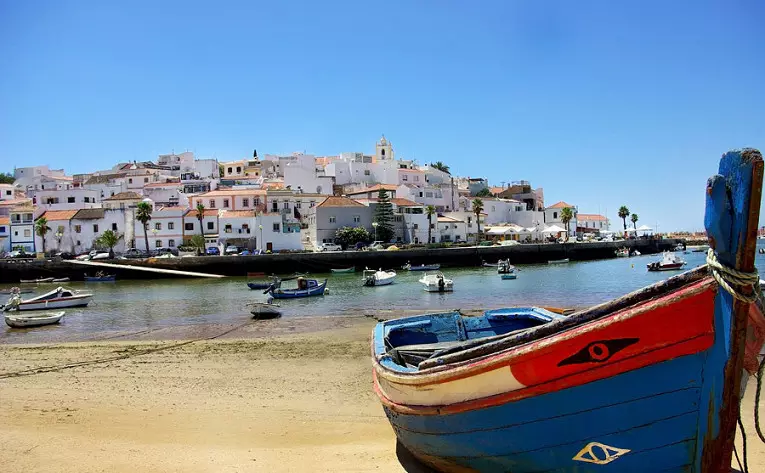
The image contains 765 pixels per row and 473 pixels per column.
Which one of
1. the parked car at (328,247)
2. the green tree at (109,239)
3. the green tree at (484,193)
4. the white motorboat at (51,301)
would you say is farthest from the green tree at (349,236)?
the green tree at (484,193)

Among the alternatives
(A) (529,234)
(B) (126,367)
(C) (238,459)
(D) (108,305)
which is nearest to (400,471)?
(C) (238,459)

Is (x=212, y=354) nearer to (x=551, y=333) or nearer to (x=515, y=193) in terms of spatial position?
(x=551, y=333)

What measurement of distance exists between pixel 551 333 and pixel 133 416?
6.68m

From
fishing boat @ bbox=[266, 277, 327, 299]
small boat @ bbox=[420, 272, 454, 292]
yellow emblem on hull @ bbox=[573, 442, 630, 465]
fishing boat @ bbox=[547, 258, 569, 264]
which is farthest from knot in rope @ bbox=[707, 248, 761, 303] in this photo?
fishing boat @ bbox=[547, 258, 569, 264]

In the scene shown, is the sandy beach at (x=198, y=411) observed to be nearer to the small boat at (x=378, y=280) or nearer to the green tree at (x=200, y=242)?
the small boat at (x=378, y=280)

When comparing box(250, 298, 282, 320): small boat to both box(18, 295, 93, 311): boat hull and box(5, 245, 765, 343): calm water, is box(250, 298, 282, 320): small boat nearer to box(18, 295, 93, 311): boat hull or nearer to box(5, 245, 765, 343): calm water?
box(5, 245, 765, 343): calm water

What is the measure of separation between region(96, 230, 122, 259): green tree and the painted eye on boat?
5927cm

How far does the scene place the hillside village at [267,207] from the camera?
6078 centimetres

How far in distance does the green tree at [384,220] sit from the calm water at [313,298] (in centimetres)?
1894

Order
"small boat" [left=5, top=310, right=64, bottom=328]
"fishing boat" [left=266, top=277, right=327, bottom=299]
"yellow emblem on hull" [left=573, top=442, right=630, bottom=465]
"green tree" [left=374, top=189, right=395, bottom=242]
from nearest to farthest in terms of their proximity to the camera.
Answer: "yellow emblem on hull" [left=573, top=442, right=630, bottom=465] → "small boat" [left=5, top=310, right=64, bottom=328] → "fishing boat" [left=266, top=277, right=327, bottom=299] → "green tree" [left=374, top=189, right=395, bottom=242]

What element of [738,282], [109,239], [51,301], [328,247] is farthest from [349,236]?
[738,282]

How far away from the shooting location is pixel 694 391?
14.3ft

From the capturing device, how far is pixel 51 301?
2591cm

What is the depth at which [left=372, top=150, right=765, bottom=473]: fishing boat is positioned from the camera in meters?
4.12
